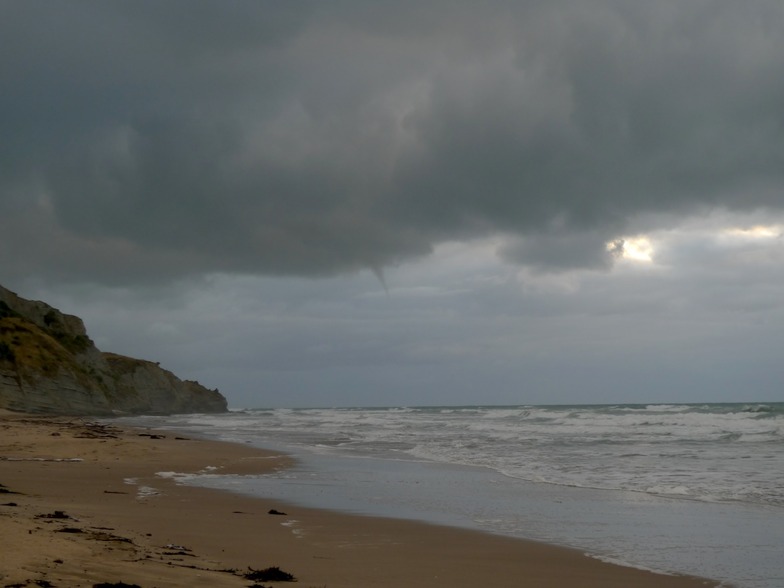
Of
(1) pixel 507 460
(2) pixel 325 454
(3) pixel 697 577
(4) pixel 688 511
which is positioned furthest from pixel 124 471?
(3) pixel 697 577

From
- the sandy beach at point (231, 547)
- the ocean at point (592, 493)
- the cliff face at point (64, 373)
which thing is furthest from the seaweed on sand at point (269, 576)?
the cliff face at point (64, 373)

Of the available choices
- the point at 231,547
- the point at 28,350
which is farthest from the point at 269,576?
the point at 28,350

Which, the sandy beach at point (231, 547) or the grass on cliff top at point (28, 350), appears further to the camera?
the grass on cliff top at point (28, 350)

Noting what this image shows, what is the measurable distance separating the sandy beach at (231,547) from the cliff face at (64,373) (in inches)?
1807

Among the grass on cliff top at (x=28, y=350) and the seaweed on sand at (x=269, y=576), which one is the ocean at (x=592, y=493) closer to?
the seaweed on sand at (x=269, y=576)

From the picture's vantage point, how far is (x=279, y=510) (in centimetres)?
1190

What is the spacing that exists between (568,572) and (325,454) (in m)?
17.5

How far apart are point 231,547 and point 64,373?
5788 centimetres

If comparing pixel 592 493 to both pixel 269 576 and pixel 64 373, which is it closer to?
pixel 269 576

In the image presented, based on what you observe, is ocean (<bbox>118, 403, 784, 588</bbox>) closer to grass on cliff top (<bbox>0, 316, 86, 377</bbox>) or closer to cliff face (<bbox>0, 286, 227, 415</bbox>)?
cliff face (<bbox>0, 286, 227, 415</bbox>)

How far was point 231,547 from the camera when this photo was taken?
8.48 m

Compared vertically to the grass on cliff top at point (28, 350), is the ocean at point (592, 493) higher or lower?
lower

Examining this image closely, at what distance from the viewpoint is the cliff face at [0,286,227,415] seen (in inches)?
2158

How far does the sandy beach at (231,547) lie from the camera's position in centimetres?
637
